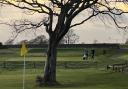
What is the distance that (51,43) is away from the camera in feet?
139

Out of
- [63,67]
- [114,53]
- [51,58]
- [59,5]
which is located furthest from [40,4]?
[114,53]

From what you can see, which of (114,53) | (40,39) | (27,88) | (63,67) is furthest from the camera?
(40,39)

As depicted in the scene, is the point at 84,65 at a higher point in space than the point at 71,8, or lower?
lower

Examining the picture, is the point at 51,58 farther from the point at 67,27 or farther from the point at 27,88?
the point at 27,88

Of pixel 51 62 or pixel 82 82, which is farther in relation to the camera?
pixel 82 82

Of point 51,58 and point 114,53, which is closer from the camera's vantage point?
point 51,58

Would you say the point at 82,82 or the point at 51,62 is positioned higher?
the point at 51,62

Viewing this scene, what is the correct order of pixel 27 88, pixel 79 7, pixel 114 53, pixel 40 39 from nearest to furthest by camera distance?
pixel 27 88, pixel 79 7, pixel 114 53, pixel 40 39

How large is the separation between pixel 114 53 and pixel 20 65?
124 ft

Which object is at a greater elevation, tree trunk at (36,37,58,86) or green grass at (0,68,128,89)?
tree trunk at (36,37,58,86)

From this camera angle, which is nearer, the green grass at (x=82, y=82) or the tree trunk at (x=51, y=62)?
the green grass at (x=82, y=82)

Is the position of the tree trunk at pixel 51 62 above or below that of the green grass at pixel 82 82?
above

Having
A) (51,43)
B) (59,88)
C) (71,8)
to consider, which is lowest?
(59,88)

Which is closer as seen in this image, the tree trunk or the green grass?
the green grass
